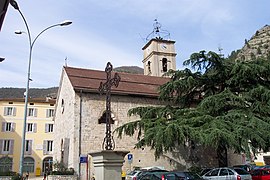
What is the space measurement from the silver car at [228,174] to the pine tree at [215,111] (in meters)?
1.00

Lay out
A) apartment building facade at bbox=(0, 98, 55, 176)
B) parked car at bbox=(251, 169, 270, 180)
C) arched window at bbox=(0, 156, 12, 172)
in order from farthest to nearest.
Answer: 1. apartment building facade at bbox=(0, 98, 55, 176)
2. arched window at bbox=(0, 156, 12, 172)
3. parked car at bbox=(251, 169, 270, 180)

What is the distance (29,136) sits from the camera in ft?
133

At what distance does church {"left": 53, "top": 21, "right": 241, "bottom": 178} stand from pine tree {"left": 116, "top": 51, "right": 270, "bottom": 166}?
3961 mm

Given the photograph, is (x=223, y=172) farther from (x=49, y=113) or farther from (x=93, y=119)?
(x=49, y=113)

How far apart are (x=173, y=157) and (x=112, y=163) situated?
17634 mm

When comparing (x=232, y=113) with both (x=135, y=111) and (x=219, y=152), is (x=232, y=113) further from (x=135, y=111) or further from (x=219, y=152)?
(x=135, y=111)

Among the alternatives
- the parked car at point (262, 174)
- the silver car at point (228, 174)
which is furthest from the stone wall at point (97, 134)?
the parked car at point (262, 174)

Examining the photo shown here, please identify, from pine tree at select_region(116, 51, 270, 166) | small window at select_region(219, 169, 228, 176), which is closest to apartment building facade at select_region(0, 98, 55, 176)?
pine tree at select_region(116, 51, 270, 166)

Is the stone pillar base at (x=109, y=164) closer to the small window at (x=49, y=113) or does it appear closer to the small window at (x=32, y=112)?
the small window at (x=49, y=113)

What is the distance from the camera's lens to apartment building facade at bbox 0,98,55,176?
38.9m

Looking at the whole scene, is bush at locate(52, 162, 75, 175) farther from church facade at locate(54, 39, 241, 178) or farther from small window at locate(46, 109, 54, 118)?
small window at locate(46, 109, 54, 118)

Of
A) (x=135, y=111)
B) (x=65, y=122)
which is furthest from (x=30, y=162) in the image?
(x=135, y=111)

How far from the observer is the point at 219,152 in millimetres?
19000

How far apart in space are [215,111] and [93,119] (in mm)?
9320
